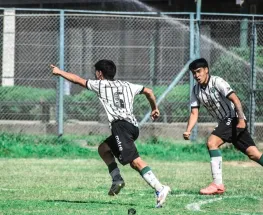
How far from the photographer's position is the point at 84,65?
19391 mm

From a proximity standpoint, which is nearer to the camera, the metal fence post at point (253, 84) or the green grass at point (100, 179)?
the green grass at point (100, 179)

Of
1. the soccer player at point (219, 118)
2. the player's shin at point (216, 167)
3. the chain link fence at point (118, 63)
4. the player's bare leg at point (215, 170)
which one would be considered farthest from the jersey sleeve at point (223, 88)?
the chain link fence at point (118, 63)

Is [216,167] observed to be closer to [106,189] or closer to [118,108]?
[106,189]

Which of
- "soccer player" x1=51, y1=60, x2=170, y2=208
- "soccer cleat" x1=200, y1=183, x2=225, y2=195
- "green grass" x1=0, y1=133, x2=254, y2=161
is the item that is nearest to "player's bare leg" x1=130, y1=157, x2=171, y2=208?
"soccer player" x1=51, y1=60, x2=170, y2=208

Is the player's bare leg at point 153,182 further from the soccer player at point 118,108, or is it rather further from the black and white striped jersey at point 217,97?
the black and white striped jersey at point 217,97

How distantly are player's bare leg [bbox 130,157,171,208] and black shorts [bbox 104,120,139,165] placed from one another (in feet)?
0.32

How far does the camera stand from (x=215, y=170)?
38.7 ft

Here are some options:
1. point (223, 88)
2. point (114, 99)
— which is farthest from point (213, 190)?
point (114, 99)

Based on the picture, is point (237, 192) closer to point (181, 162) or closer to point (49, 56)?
point (181, 162)

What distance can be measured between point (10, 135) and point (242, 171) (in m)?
5.62

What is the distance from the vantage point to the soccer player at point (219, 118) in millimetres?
11609

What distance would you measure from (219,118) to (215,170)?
72 cm

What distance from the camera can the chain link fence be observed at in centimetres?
1889

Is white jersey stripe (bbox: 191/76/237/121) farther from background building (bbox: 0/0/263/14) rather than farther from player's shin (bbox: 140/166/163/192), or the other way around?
background building (bbox: 0/0/263/14)
